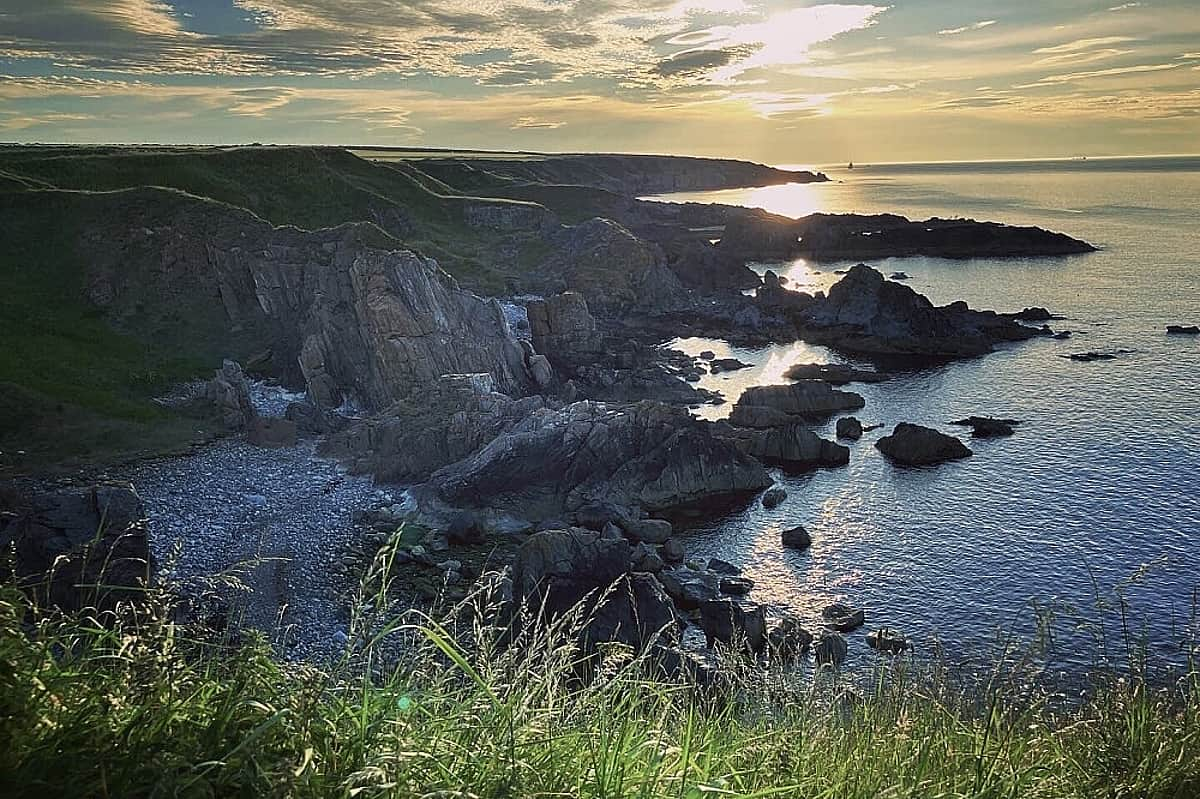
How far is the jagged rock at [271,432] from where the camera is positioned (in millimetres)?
45969

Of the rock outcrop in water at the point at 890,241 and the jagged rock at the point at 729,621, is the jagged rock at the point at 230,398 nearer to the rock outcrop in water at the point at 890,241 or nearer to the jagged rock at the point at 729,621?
the jagged rock at the point at 729,621

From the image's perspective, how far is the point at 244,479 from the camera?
4088 centimetres

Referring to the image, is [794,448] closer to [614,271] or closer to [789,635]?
[789,635]

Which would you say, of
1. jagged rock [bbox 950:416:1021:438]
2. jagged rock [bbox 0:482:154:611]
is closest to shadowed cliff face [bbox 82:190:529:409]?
jagged rock [bbox 0:482:154:611]

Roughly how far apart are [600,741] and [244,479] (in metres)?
40.0

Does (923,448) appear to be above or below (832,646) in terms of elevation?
above

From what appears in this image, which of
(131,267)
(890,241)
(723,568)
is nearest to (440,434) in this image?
(723,568)

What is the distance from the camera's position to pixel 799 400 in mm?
58969

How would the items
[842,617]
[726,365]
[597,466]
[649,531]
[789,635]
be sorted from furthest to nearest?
1. [726,365]
2. [597,466]
3. [649,531]
4. [842,617]
5. [789,635]

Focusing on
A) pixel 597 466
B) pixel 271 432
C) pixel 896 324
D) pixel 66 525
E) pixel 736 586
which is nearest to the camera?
pixel 66 525

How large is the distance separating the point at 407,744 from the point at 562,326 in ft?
221

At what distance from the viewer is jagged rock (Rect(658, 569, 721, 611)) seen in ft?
107

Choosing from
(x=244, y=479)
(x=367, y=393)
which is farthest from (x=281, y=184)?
(x=244, y=479)

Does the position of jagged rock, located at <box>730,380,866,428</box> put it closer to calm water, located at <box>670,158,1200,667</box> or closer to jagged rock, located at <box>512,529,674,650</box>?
calm water, located at <box>670,158,1200,667</box>
